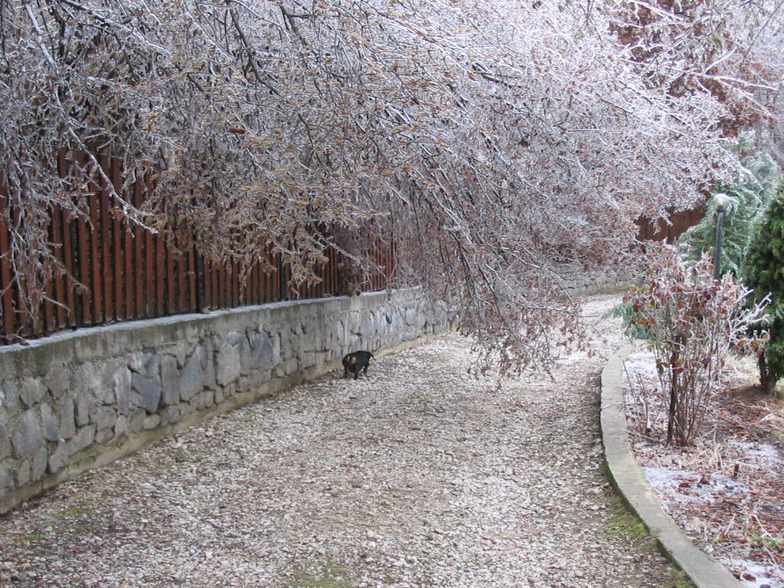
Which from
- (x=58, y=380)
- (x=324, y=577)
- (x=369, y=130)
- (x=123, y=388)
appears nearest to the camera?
(x=324, y=577)

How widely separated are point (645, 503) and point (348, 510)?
1680 mm

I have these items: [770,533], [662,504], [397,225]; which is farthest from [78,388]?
[770,533]

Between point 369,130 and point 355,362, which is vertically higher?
point 369,130

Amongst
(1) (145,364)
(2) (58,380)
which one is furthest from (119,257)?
(2) (58,380)

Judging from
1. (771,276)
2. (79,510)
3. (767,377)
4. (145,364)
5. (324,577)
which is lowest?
(324,577)

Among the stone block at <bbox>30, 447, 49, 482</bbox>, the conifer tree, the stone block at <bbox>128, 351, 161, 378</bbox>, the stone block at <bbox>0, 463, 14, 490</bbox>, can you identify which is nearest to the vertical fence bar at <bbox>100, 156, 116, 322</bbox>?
the stone block at <bbox>128, 351, 161, 378</bbox>

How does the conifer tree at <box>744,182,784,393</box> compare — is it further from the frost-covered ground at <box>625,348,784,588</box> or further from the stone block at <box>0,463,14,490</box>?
the stone block at <box>0,463,14,490</box>

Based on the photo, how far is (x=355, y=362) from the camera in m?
8.28

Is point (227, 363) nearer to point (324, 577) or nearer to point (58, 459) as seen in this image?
point (58, 459)

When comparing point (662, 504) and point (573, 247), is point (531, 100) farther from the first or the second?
point (662, 504)

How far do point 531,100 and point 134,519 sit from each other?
3969 mm

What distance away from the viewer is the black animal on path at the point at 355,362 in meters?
8.27

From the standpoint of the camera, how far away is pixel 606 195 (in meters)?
6.71

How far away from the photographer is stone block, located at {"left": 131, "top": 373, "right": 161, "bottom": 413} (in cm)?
542
